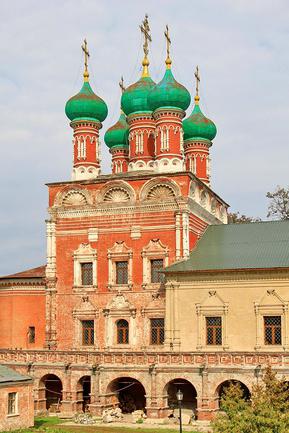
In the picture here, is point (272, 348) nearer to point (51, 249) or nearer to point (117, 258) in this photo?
point (117, 258)

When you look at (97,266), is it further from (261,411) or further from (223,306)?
(261,411)

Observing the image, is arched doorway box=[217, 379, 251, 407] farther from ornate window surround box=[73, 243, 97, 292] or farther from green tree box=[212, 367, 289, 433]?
ornate window surround box=[73, 243, 97, 292]

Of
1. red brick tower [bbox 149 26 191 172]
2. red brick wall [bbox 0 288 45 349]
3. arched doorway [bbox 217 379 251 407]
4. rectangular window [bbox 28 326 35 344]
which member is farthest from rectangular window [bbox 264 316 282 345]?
rectangular window [bbox 28 326 35 344]

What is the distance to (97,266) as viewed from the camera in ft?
112

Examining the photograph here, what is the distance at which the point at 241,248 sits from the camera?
3216 centimetres

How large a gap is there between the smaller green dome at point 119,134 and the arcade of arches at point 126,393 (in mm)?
14535

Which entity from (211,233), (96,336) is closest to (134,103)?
(211,233)

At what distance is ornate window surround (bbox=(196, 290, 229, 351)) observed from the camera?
99.5 feet

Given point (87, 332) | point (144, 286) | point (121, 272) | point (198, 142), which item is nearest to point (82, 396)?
point (87, 332)

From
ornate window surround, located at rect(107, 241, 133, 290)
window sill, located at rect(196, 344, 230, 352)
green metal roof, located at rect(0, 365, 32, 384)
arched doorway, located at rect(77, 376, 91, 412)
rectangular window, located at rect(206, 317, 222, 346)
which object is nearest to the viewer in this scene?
green metal roof, located at rect(0, 365, 32, 384)

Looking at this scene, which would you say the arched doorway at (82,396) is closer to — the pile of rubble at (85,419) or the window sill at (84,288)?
the pile of rubble at (85,419)

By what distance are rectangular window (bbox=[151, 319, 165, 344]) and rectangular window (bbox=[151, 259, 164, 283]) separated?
1.80 metres

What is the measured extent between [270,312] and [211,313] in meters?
2.47

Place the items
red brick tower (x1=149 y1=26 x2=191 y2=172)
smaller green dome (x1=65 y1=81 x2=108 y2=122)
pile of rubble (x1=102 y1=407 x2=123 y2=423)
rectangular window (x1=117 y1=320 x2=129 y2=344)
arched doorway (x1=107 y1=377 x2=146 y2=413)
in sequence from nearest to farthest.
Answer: pile of rubble (x1=102 y1=407 x2=123 y2=423)
arched doorway (x1=107 y1=377 x2=146 y2=413)
rectangular window (x1=117 y1=320 x2=129 y2=344)
red brick tower (x1=149 y1=26 x2=191 y2=172)
smaller green dome (x1=65 y1=81 x2=108 y2=122)
